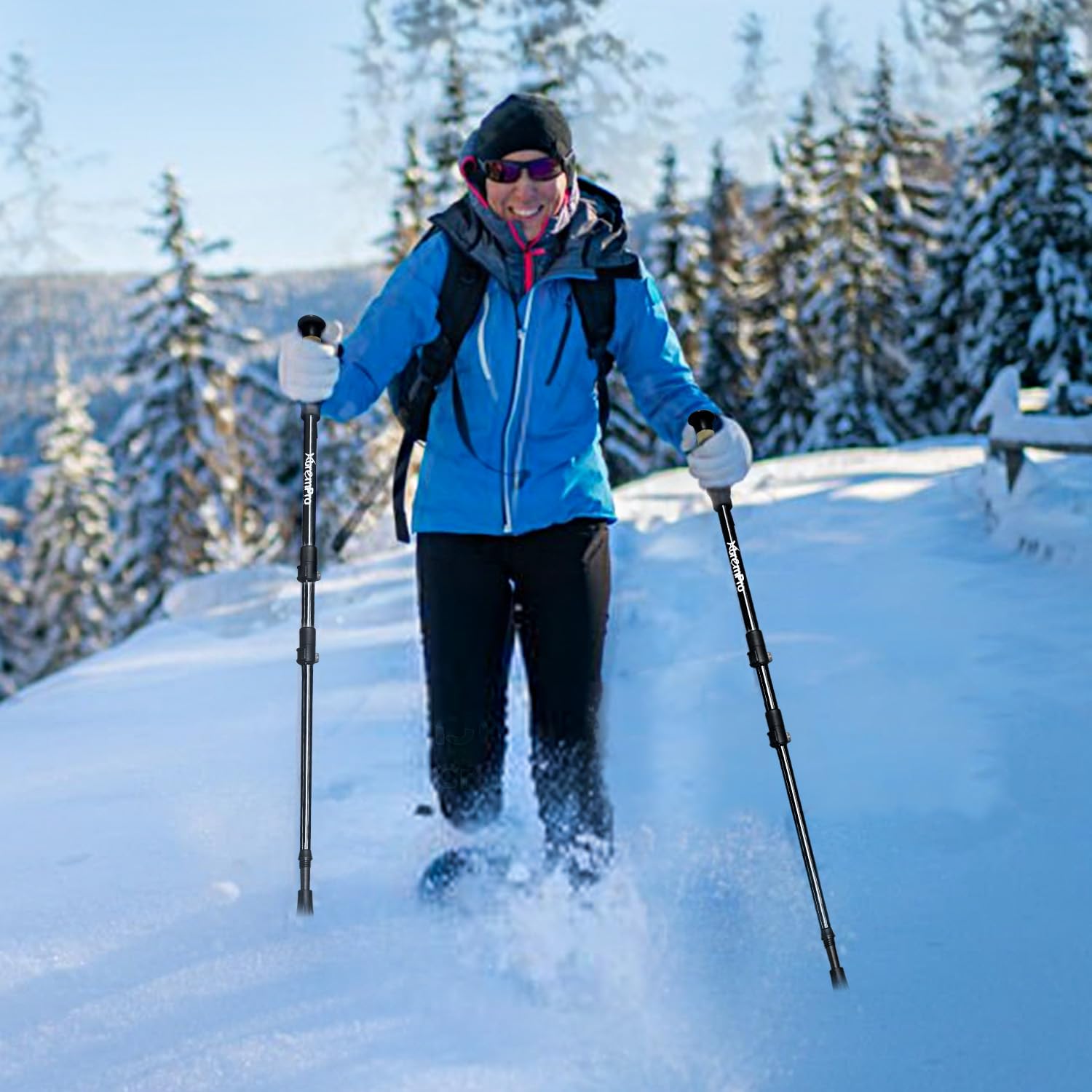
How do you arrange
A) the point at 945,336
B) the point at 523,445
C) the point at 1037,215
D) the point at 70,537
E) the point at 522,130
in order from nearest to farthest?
the point at 522,130 < the point at 523,445 < the point at 1037,215 < the point at 945,336 < the point at 70,537

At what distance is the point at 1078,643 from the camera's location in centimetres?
614

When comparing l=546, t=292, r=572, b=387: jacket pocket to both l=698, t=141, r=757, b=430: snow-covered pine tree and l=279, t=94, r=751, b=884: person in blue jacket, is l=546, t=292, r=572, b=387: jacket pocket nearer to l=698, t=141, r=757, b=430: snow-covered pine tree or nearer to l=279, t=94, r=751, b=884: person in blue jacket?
l=279, t=94, r=751, b=884: person in blue jacket

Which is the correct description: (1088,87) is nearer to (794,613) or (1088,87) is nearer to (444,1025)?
(794,613)

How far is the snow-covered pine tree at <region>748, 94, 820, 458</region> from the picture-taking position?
34938 mm

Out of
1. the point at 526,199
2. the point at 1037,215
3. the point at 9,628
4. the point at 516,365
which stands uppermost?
the point at 1037,215

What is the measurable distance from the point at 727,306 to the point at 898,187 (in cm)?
621

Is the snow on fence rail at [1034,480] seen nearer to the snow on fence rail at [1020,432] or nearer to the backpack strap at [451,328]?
the snow on fence rail at [1020,432]

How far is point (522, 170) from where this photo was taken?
3174mm

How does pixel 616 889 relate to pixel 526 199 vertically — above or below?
below

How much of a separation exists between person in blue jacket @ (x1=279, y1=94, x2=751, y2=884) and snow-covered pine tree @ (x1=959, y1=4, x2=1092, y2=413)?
25454 mm

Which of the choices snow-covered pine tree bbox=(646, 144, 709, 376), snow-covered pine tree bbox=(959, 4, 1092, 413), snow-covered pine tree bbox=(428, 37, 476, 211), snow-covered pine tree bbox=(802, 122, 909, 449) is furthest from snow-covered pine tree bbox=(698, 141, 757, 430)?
snow-covered pine tree bbox=(428, 37, 476, 211)

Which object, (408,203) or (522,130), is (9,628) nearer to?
(408,203)

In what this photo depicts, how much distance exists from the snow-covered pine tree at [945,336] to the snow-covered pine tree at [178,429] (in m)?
18.1

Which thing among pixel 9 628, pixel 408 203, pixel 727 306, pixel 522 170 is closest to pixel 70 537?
pixel 9 628
